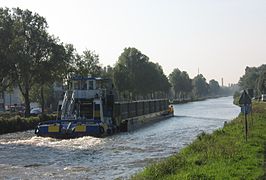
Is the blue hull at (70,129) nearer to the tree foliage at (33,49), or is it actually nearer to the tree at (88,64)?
the tree foliage at (33,49)

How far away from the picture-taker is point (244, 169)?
16141 mm

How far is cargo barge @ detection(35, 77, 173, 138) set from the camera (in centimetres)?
3847

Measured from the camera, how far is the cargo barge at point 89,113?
38.5m

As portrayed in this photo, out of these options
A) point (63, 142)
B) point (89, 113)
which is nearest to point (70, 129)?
point (63, 142)

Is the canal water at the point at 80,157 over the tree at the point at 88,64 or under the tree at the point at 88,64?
under

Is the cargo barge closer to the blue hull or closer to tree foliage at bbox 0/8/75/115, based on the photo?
the blue hull

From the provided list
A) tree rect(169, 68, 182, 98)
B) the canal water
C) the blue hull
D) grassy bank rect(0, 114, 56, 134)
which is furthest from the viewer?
tree rect(169, 68, 182, 98)

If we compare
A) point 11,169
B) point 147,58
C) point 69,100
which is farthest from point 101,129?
point 147,58

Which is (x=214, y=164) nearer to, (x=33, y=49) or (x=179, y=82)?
Result: (x=33, y=49)

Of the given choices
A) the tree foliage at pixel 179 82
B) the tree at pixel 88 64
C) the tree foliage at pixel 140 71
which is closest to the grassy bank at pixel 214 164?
the tree at pixel 88 64

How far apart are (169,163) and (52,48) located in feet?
151

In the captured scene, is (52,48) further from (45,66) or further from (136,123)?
(136,123)

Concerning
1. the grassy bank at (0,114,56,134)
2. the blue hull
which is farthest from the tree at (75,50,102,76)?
the blue hull

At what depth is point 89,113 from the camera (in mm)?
44219
